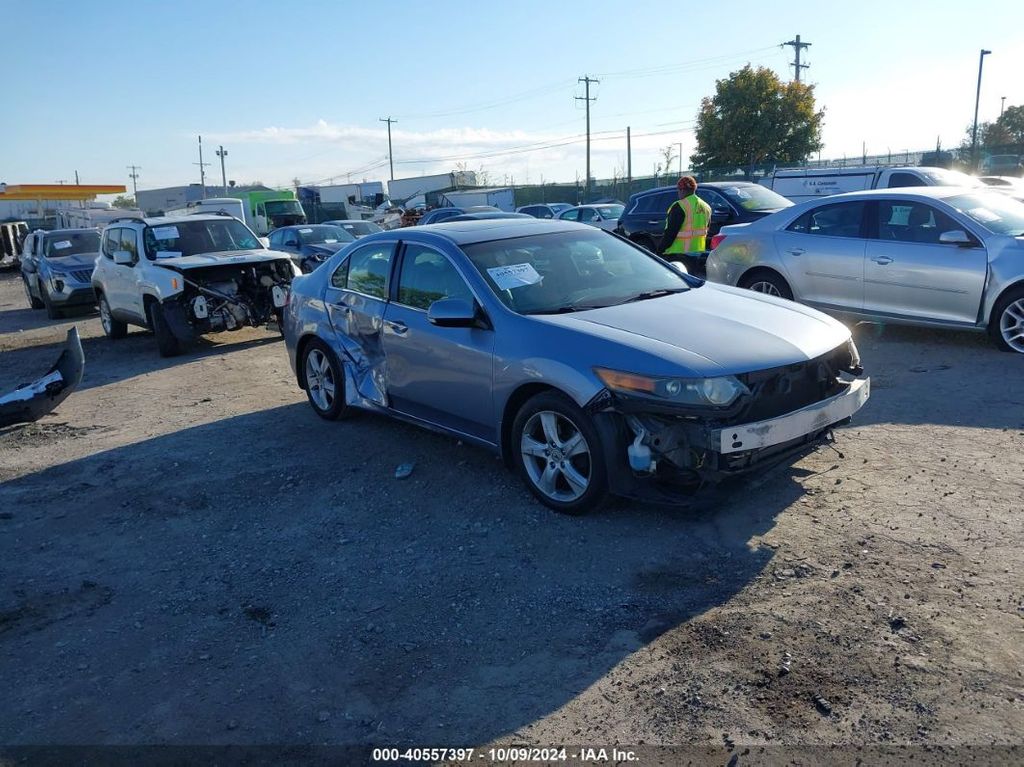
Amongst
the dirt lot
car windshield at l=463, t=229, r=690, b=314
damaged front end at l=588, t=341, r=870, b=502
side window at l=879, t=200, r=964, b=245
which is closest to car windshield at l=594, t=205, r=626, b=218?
side window at l=879, t=200, r=964, b=245

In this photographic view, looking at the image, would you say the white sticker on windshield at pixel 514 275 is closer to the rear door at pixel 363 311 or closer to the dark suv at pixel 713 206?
the rear door at pixel 363 311

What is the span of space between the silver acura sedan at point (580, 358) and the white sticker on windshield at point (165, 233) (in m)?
5.94

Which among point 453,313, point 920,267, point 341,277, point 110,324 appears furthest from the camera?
point 110,324

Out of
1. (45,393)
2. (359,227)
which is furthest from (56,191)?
(45,393)

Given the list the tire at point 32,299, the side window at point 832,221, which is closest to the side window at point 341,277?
the side window at point 832,221

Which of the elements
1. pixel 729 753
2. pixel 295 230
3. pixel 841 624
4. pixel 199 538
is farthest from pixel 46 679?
pixel 295 230

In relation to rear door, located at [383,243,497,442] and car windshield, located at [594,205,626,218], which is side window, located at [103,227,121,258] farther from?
car windshield, located at [594,205,626,218]

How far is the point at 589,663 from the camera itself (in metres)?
3.41

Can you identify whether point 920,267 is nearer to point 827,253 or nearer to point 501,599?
point 827,253

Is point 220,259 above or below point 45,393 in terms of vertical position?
above

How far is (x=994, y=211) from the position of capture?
8281 millimetres

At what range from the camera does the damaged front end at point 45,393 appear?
7.67 metres

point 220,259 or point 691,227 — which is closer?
point 691,227

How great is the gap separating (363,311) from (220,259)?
552 centimetres
